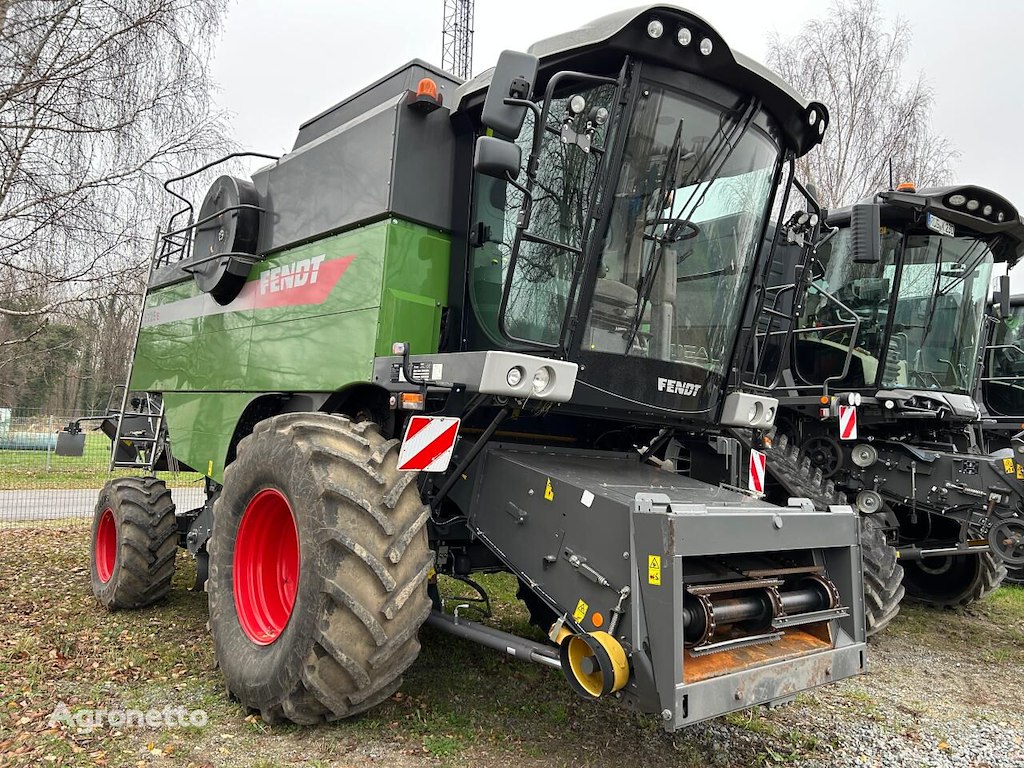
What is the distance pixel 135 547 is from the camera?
5410 millimetres

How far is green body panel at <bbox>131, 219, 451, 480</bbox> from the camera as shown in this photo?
3.96m

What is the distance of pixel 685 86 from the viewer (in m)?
3.57

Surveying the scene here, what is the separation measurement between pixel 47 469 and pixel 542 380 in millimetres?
15375

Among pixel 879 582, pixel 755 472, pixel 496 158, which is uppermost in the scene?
pixel 496 158

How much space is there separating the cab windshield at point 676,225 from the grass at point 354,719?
71.6 inches

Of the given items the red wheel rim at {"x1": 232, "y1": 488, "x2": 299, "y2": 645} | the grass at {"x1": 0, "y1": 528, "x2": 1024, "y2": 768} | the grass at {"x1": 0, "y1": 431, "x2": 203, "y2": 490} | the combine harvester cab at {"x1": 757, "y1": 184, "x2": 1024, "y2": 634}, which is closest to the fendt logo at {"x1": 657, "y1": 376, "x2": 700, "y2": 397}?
the grass at {"x1": 0, "y1": 528, "x2": 1024, "y2": 768}

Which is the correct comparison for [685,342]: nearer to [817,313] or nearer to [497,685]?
[497,685]

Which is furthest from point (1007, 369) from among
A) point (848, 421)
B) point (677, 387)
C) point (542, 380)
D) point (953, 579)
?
point (542, 380)

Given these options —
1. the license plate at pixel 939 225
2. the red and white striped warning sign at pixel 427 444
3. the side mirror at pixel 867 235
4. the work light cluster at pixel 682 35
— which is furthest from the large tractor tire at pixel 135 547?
the license plate at pixel 939 225

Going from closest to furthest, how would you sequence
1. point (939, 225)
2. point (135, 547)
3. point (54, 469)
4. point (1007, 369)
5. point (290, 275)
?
point (290, 275) → point (135, 547) → point (939, 225) → point (1007, 369) → point (54, 469)

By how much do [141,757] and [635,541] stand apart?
214cm

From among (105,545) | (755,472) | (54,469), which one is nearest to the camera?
(755,472)

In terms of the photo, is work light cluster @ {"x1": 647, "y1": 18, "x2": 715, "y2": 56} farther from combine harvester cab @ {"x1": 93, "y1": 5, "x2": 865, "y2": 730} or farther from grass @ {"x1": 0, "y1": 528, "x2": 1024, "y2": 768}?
grass @ {"x1": 0, "y1": 528, "x2": 1024, "y2": 768}

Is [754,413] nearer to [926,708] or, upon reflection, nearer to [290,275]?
[926,708]
